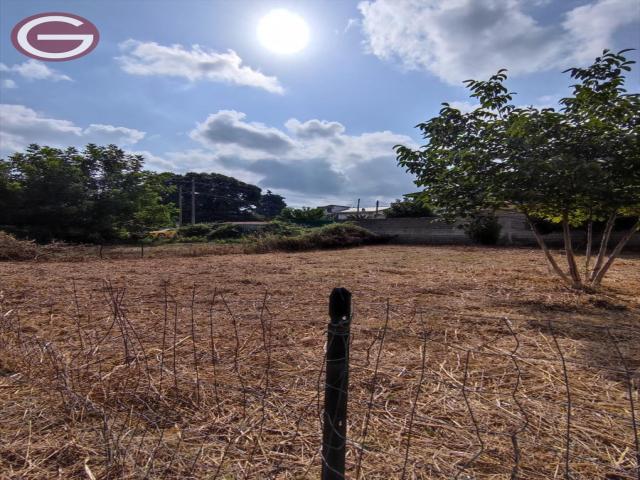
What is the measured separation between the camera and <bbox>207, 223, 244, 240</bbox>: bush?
2106 cm

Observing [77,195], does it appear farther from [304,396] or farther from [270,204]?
[270,204]

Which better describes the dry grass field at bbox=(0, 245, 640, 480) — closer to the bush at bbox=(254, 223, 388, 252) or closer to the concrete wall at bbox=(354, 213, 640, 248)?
the concrete wall at bbox=(354, 213, 640, 248)

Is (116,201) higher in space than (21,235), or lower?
higher

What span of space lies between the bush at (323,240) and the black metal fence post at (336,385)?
11.2 meters

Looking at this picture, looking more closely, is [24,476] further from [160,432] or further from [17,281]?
[17,281]

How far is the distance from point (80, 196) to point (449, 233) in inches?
586

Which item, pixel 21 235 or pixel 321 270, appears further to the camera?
pixel 21 235

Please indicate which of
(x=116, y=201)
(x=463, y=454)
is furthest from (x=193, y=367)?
(x=116, y=201)

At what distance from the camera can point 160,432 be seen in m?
1.60

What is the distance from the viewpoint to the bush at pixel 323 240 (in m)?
12.6

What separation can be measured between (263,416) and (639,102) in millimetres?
4442

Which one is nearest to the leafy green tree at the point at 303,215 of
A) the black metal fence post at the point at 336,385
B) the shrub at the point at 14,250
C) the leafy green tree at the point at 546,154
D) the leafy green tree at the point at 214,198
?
the leafy green tree at the point at 214,198

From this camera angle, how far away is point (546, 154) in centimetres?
382

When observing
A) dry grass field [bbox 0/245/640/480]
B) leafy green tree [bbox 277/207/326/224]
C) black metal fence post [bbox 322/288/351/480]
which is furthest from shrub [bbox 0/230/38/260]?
leafy green tree [bbox 277/207/326/224]
